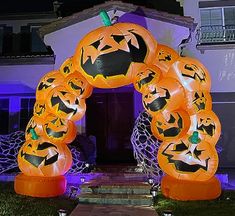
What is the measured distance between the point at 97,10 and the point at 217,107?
249 inches

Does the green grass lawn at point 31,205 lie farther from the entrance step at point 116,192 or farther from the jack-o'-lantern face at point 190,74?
the jack-o'-lantern face at point 190,74

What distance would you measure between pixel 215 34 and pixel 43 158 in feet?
29.0

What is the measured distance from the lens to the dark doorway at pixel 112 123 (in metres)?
11.9

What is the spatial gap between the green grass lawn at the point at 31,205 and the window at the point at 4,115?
673 centimetres

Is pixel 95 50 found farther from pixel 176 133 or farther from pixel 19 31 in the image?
pixel 19 31

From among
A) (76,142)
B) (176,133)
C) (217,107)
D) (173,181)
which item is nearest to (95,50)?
(176,133)

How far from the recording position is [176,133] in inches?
273

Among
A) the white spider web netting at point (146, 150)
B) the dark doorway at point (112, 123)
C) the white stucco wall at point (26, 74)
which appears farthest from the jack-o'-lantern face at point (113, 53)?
the white stucco wall at point (26, 74)

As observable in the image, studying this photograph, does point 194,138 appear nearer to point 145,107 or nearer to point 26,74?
point 145,107

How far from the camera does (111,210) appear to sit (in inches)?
250

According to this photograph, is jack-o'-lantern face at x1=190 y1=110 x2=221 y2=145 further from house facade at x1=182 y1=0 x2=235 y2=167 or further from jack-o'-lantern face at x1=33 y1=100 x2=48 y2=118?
house facade at x1=182 y1=0 x2=235 y2=167

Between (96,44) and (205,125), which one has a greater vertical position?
(96,44)

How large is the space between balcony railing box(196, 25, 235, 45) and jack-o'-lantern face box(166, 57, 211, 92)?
17.9ft

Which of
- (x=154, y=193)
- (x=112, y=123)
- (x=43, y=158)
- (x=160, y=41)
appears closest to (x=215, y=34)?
(x=160, y=41)
